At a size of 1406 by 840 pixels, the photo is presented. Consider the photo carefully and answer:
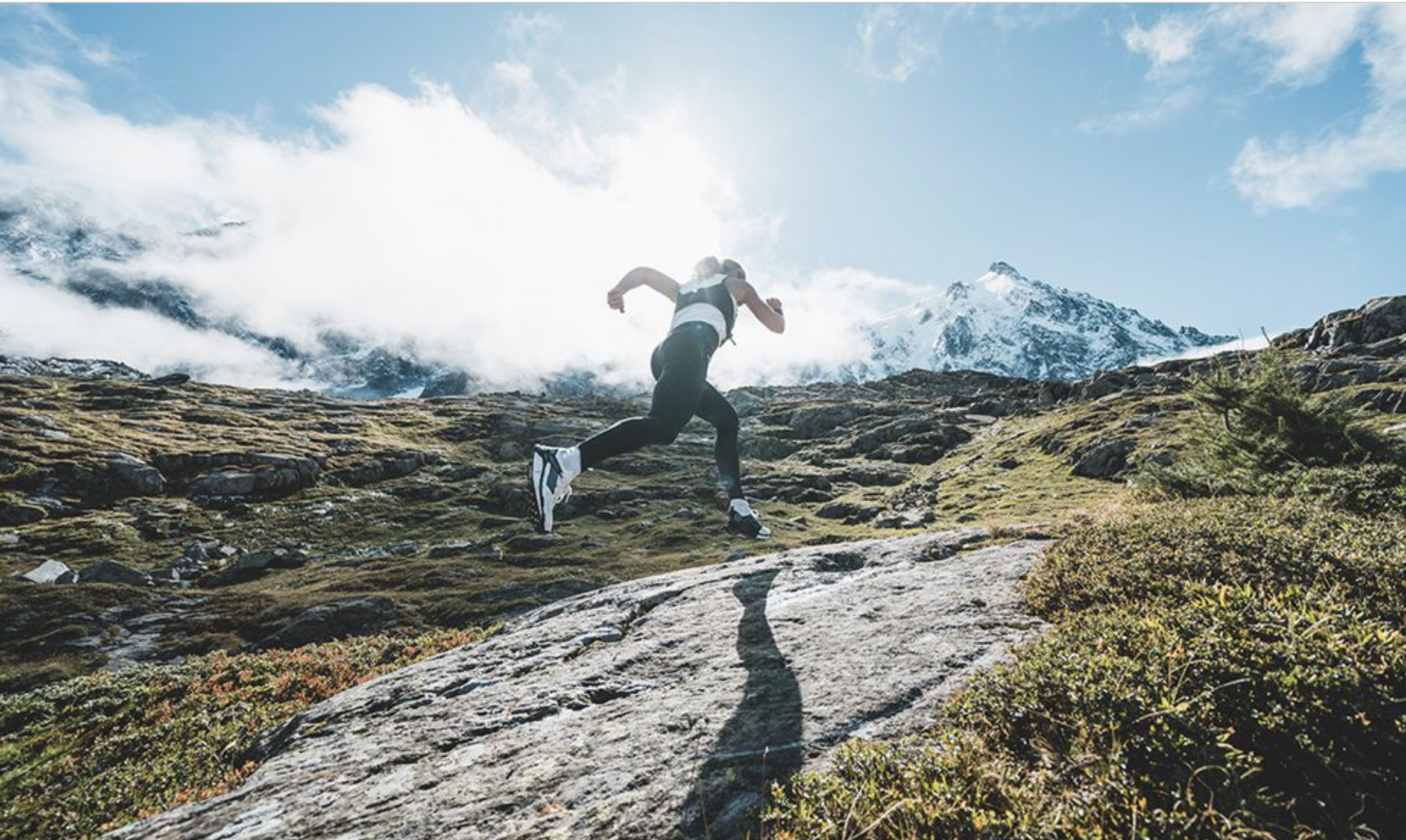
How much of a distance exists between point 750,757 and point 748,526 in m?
5.97

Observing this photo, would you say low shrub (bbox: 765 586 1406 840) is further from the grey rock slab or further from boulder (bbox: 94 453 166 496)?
boulder (bbox: 94 453 166 496)

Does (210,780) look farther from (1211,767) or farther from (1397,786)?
(1397,786)

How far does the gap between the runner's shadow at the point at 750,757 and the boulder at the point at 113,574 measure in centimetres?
6123

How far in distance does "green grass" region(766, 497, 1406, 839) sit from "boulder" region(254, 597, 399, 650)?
3006 centimetres

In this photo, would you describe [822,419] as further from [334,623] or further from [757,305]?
[757,305]

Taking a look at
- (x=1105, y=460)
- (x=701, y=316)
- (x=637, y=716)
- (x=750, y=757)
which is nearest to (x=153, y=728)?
(x=637, y=716)

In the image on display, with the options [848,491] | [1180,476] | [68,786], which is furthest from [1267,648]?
[848,491]

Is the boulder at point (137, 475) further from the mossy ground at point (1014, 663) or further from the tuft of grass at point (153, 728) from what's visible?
the tuft of grass at point (153, 728)

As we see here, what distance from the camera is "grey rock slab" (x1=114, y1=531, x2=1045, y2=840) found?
3.64m

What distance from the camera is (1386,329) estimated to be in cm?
10306

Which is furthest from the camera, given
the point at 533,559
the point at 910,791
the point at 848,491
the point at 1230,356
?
the point at 1230,356

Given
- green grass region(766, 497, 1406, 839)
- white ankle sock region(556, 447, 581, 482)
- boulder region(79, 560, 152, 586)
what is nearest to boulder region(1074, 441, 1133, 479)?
white ankle sock region(556, 447, 581, 482)

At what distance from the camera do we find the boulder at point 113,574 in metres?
47.7

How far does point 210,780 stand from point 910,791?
9.31 meters
